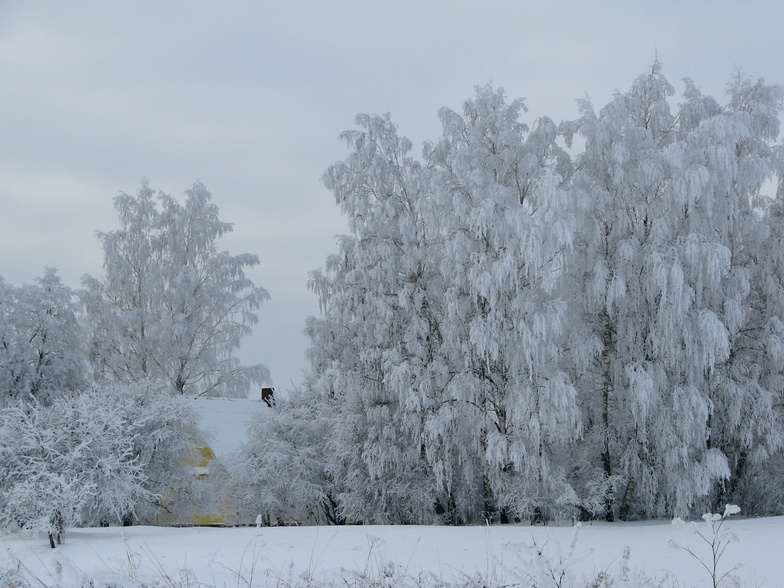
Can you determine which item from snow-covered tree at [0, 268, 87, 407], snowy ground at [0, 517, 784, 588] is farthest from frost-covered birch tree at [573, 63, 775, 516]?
snow-covered tree at [0, 268, 87, 407]

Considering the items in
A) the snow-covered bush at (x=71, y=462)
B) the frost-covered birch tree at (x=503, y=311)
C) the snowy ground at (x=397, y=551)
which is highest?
the frost-covered birch tree at (x=503, y=311)

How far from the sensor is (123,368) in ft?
91.3

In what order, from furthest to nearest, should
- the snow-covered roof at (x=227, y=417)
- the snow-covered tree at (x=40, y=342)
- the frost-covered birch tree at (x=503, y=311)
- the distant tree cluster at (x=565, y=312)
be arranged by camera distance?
1. the snow-covered roof at (x=227, y=417)
2. the snow-covered tree at (x=40, y=342)
3. the distant tree cluster at (x=565, y=312)
4. the frost-covered birch tree at (x=503, y=311)

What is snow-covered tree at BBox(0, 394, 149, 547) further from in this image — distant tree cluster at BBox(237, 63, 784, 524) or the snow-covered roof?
the snow-covered roof

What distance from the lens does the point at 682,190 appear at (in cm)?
1630

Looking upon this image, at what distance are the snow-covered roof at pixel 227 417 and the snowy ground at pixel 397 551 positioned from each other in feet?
30.8

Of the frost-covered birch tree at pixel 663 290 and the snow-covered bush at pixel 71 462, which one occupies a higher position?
the frost-covered birch tree at pixel 663 290

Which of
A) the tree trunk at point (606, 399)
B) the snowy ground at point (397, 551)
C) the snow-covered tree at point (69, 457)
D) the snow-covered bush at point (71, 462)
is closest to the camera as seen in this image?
the snowy ground at point (397, 551)

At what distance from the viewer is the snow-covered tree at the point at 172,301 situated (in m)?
27.8

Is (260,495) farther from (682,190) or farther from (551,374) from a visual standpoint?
(682,190)

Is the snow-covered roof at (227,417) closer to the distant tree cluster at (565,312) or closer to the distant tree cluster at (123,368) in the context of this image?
the distant tree cluster at (123,368)

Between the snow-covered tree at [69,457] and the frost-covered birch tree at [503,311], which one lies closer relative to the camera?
the snow-covered tree at [69,457]

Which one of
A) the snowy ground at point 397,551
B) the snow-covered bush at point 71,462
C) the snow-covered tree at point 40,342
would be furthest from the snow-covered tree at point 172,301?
the snowy ground at point 397,551

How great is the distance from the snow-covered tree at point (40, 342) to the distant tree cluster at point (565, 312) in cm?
859
